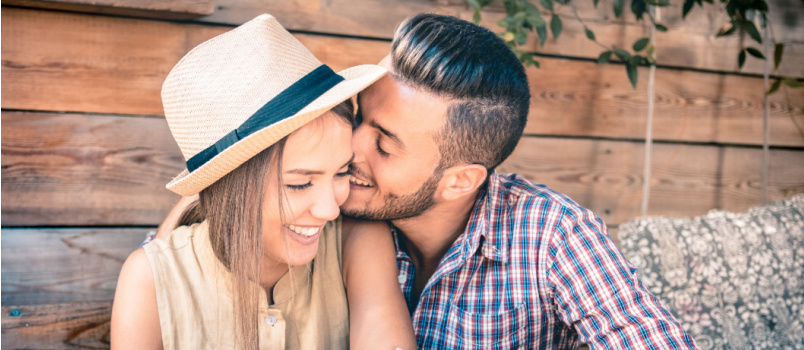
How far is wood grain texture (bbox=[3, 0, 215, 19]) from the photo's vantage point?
166 centimetres

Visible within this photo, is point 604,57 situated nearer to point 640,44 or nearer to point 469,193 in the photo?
point 640,44

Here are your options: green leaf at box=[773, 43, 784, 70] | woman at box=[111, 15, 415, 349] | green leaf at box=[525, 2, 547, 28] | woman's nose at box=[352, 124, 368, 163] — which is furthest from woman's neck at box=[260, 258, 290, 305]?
green leaf at box=[773, 43, 784, 70]

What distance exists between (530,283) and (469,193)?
315 mm

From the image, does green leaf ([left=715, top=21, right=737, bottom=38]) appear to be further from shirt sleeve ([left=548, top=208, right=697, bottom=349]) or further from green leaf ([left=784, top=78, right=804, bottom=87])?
shirt sleeve ([left=548, top=208, right=697, bottom=349])

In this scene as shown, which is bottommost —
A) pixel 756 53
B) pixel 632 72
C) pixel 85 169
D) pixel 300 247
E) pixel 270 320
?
pixel 270 320

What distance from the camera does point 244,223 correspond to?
1.24 m

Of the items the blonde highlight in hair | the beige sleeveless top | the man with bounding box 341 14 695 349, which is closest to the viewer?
the blonde highlight in hair

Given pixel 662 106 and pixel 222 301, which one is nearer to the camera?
pixel 222 301

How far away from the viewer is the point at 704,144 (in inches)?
98.0

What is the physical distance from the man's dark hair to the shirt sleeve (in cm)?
31

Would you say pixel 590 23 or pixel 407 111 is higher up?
pixel 590 23

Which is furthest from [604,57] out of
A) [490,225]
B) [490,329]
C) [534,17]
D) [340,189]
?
[340,189]

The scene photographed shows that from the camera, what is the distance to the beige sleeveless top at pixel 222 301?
52.3 inches

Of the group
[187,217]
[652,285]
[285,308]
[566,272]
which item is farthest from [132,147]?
[652,285]
